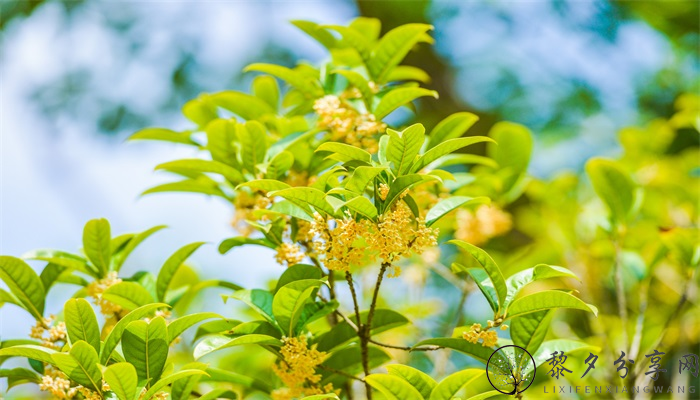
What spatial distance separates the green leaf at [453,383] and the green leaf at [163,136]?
833mm

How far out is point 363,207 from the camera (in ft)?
3.31

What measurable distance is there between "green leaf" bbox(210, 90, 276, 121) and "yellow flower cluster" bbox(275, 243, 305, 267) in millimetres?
432

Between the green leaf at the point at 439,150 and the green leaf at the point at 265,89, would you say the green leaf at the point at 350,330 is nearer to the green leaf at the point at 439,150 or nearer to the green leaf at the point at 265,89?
the green leaf at the point at 439,150

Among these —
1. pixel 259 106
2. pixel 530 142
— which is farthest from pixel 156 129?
pixel 530 142

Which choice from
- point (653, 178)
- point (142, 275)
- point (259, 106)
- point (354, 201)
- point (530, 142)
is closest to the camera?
point (354, 201)

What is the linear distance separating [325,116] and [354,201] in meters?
0.37

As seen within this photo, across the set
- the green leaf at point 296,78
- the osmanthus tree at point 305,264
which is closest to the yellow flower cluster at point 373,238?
the osmanthus tree at point 305,264

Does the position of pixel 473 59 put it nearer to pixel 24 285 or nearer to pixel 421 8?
pixel 421 8

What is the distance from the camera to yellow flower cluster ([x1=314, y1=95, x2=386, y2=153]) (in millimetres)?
1291

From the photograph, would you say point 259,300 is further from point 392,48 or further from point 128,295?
point 392,48

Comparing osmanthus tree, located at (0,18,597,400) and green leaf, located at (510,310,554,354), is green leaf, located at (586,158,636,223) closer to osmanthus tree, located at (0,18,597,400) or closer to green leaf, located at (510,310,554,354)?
osmanthus tree, located at (0,18,597,400)

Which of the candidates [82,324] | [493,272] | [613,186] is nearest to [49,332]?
[82,324]

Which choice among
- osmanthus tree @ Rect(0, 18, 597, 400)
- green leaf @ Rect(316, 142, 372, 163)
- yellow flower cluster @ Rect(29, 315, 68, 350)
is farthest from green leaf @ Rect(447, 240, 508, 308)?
yellow flower cluster @ Rect(29, 315, 68, 350)

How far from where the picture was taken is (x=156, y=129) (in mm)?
1440
